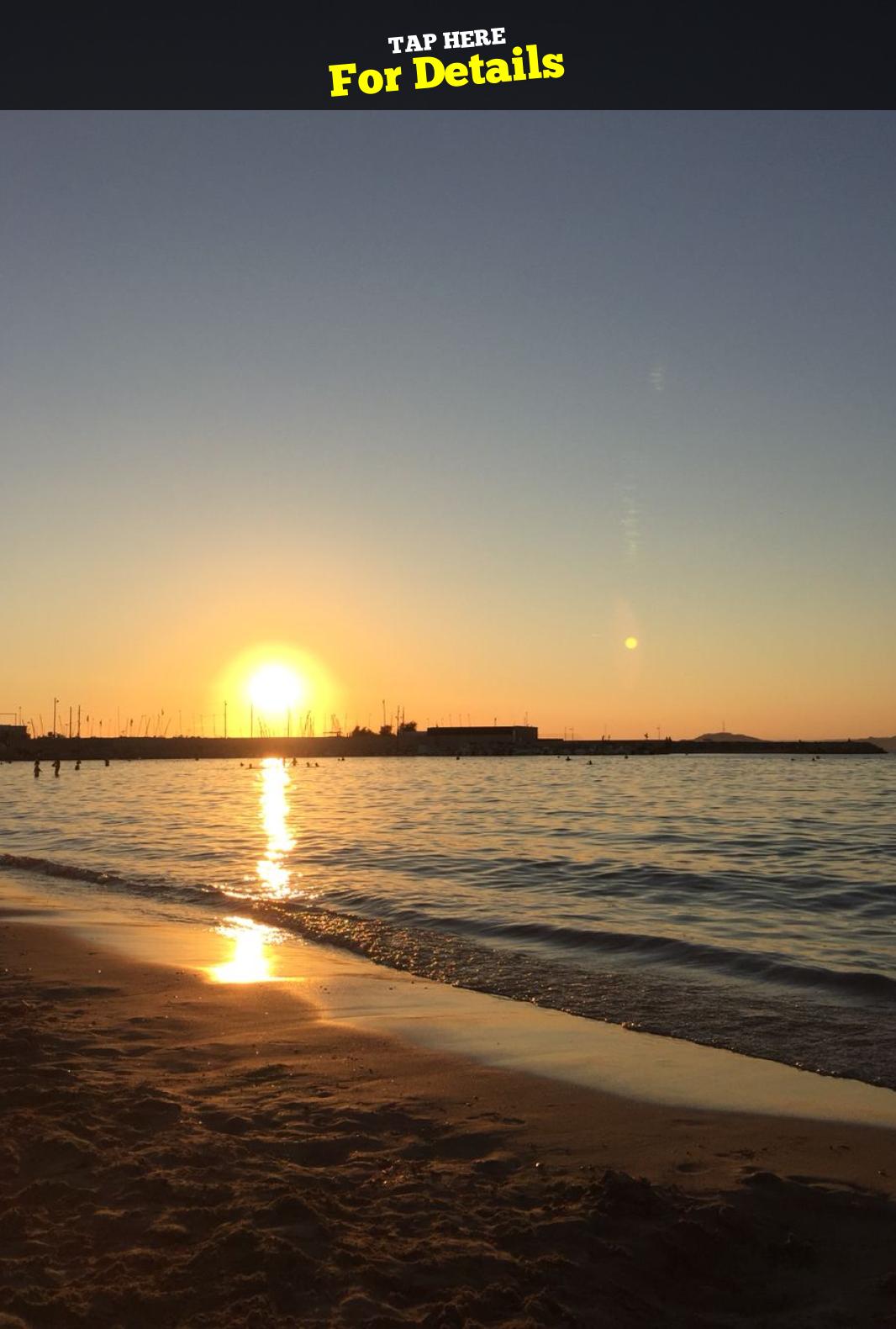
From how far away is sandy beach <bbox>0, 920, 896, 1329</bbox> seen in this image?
192 inches

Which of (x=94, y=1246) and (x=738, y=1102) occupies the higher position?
(x=94, y=1246)

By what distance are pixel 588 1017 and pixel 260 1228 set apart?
6493 millimetres

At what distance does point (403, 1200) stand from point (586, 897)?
14789mm

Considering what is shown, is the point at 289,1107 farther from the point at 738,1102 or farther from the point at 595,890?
the point at 595,890

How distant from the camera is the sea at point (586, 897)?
12.0 metres

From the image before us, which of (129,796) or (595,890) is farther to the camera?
(129,796)

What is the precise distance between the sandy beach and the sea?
2977 mm

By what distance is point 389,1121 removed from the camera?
7.50 meters

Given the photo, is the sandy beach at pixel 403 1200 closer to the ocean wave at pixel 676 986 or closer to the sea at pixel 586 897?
the ocean wave at pixel 676 986

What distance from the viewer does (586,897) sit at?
66.8 ft

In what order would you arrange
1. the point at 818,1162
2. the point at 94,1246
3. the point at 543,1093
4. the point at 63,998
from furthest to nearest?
the point at 63,998 < the point at 543,1093 < the point at 818,1162 < the point at 94,1246

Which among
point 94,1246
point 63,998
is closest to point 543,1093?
point 94,1246

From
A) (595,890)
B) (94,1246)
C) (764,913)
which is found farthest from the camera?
(595,890)

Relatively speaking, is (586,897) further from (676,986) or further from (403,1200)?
(403,1200)
